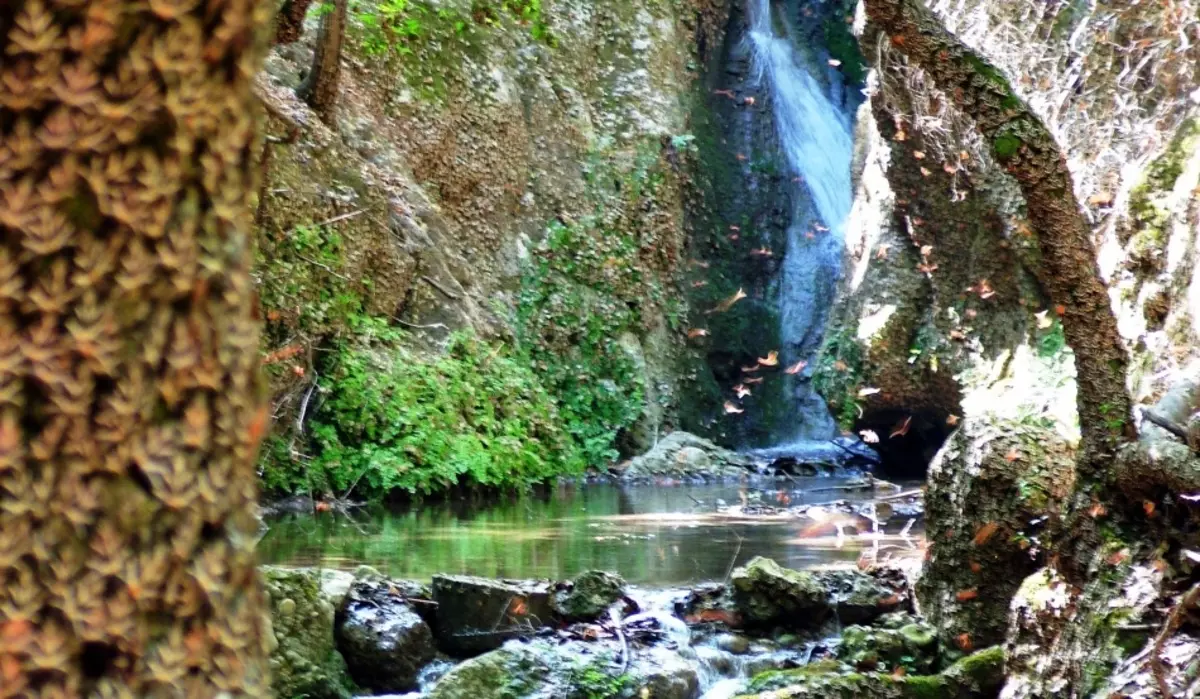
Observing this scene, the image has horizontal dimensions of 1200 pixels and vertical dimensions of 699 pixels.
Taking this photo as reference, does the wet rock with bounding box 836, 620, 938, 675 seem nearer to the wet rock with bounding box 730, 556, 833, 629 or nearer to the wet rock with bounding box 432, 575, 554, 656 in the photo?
the wet rock with bounding box 730, 556, 833, 629

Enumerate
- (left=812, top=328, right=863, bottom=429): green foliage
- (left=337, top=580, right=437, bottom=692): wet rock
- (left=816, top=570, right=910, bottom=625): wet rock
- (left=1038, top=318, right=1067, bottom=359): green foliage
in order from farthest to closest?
(left=812, top=328, right=863, bottom=429): green foliage < (left=1038, top=318, right=1067, bottom=359): green foliage < (left=816, top=570, right=910, bottom=625): wet rock < (left=337, top=580, right=437, bottom=692): wet rock

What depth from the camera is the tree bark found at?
494 cm

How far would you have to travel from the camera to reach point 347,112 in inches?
617

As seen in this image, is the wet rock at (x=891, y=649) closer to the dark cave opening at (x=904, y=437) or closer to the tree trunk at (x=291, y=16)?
the tree trunk at (x=291, y=16)

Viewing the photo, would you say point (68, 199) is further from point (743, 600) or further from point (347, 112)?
point (347, 112)

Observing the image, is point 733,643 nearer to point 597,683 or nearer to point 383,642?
point 597,683

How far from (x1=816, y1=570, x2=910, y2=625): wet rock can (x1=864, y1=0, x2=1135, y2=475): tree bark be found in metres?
2.50

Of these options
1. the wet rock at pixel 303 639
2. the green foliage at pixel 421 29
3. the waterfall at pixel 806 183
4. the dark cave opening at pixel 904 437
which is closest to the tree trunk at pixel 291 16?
the wet rock at pixel 303 639

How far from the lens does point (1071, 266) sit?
16.4 feet

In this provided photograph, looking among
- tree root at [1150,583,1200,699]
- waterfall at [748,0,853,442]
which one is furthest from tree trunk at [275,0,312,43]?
waterfall at [748,0,853,442]

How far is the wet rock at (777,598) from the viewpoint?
717 cm

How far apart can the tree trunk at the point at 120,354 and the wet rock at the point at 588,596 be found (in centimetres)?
546

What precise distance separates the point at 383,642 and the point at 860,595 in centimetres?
290

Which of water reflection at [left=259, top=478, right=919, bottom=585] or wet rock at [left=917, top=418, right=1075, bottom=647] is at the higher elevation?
wet rock at [left=917, top=418, right=1075, bottom=647]
